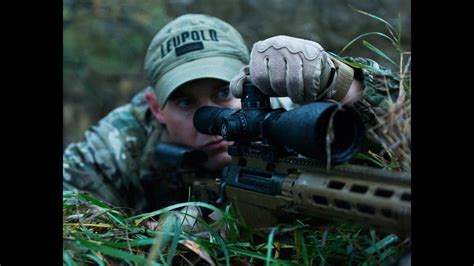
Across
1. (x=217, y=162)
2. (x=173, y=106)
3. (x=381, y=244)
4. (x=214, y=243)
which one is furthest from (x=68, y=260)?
(x=173, y=106)

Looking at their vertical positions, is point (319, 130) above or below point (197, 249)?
above

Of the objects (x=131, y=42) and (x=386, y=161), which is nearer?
(x=386, y=161)

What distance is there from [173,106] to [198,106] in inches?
7.3

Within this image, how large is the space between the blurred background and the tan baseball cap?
3127mm

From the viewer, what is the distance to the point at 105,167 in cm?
324

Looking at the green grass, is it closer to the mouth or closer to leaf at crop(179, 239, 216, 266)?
leaf at crop(179, 239, 216, 266)

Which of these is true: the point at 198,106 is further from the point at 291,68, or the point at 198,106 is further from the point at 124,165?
the point at 291,68

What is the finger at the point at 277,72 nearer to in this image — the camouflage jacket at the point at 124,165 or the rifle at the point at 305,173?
the rifle at the point at 305,173

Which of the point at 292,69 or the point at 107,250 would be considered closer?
the point at 107,250

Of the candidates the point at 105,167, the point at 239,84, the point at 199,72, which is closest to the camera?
the point at 239,84
